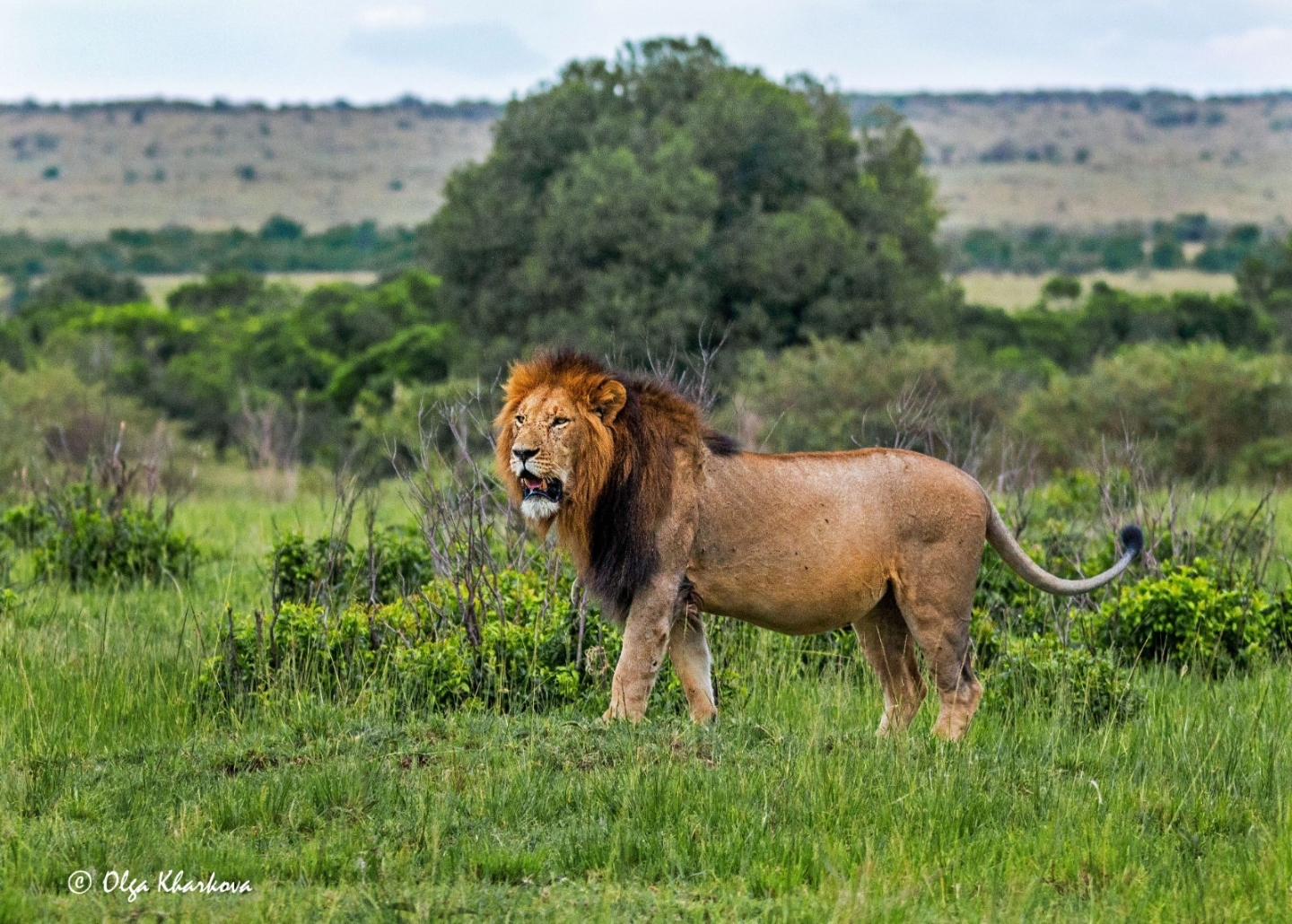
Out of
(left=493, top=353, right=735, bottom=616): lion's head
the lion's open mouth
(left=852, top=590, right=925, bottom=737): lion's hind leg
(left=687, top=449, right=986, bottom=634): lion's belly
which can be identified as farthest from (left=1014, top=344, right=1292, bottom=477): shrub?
the lion's open mouth

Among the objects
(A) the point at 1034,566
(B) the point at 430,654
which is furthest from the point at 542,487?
(A) the point at 1034,566

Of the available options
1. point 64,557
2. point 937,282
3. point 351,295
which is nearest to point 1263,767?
point 64,557

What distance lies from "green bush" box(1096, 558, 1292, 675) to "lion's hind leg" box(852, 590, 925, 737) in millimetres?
2048

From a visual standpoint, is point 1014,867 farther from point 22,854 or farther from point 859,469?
point 22,854

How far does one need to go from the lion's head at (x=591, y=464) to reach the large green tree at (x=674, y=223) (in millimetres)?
20354

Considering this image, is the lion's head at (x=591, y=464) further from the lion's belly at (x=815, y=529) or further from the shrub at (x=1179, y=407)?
the shrub at (x=1179, y=407)

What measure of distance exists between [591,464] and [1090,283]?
67888 mm

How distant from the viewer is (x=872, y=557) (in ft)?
22.3

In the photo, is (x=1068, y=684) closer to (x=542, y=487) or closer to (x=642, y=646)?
(x=642, y=646)

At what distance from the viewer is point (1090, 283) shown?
71.4 meters

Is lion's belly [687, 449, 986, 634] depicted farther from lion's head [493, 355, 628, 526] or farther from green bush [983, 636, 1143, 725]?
green bush [983, 636, 1143, 725]

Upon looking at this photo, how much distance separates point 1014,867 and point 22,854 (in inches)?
118

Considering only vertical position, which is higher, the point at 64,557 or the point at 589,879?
the point at 589,879

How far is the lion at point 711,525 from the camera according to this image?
659cm
